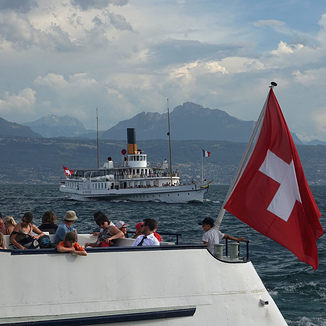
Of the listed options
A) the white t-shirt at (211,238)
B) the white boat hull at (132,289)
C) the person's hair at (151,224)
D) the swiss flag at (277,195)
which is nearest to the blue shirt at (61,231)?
the white boat hull at (132,289)

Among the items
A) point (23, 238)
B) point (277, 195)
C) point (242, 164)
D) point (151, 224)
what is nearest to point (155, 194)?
point (242, 164)

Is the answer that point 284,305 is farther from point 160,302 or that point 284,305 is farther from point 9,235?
point 9,235

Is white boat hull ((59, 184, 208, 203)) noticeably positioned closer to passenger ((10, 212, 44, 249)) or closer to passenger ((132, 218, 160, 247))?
passenger ((132, 218, 160, 247))

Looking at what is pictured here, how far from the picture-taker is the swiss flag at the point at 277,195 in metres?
8.59

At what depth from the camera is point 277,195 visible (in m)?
8.72

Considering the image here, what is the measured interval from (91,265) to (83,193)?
79.7 m

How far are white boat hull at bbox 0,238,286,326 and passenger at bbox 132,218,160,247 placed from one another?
0.90 ft

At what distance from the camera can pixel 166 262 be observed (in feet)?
26.7

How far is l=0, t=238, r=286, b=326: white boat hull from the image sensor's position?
731cm

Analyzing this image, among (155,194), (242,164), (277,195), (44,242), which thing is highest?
(242,164)

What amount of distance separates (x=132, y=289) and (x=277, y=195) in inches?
98.0

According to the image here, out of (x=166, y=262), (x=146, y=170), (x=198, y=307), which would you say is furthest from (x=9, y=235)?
(x=146, y=170)

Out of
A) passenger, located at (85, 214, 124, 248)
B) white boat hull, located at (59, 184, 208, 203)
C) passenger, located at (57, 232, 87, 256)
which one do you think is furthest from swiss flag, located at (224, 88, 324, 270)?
white boat hull, located at (59, 184, 208, 203)

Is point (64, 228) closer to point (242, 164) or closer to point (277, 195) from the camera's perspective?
point (242, 164)
